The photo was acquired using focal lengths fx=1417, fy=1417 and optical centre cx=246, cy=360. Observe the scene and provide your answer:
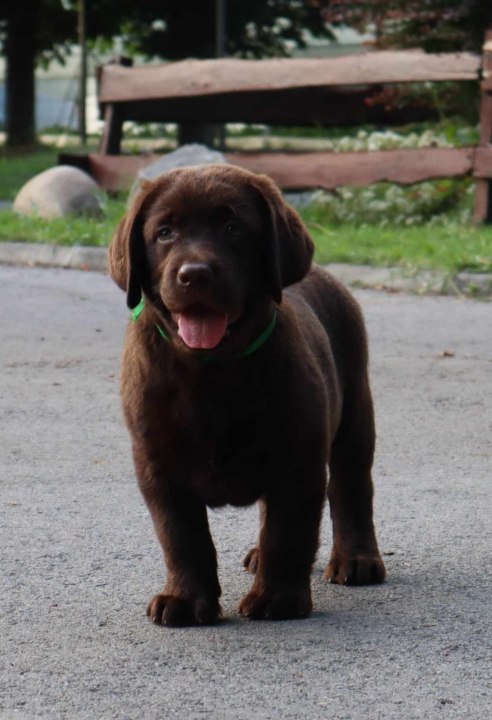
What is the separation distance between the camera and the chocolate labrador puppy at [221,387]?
3.50m

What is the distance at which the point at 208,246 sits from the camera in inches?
136

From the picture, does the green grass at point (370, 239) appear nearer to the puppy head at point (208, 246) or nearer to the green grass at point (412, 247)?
the green grass at point (412, 247)

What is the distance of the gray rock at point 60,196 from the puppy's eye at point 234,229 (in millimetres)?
10864

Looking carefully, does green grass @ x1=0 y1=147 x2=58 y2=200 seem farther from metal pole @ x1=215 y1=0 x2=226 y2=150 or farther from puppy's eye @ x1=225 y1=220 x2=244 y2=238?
puppy's eye @ x1=225 y1=220 x2=244 y2=238

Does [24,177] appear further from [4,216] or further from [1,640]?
[1,640]

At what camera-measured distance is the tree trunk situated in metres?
30.4

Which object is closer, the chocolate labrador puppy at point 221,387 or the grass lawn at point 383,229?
the chocolate labrador puppy at point 221,387

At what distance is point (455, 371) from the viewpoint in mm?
7500

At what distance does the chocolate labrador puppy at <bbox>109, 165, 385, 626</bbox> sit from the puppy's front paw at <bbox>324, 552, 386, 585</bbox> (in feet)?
1.30

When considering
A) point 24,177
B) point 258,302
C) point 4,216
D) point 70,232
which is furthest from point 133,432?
point 24,177

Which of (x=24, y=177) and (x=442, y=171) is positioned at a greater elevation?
(x=442, y=171)

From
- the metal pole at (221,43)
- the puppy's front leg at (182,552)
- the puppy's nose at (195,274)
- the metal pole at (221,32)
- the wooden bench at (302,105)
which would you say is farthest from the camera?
the metal pole at (221,32)

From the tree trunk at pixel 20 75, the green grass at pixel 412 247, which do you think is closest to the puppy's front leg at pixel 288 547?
the green grass at pixel 412 247

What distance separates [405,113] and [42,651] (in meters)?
13.8
